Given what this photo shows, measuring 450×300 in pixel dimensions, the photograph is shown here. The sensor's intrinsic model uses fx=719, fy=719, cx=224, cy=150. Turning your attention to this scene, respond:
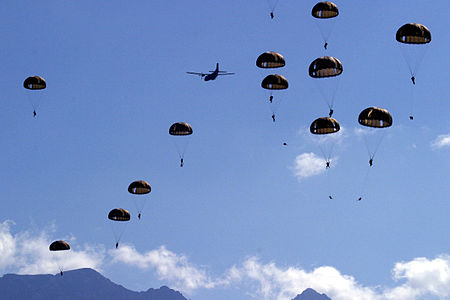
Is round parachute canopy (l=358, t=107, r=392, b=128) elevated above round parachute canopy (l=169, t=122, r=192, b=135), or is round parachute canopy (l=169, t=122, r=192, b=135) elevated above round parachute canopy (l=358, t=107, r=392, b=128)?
round parachute canopy (l=169, t=122, r=192, b=135)

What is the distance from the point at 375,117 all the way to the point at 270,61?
48.7ft

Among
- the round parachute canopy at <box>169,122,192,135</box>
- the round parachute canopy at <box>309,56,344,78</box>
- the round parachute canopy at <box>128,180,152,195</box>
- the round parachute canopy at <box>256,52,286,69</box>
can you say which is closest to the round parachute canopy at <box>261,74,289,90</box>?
the round parachute canopy at <box>256,52,286,69</box>

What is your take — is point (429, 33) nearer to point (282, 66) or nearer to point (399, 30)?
point (399, 30)

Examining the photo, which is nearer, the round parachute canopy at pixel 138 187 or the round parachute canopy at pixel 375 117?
the round parachute canopy at pixel 375 117

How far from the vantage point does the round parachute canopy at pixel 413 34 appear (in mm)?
73375

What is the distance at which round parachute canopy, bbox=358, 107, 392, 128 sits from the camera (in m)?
73.8

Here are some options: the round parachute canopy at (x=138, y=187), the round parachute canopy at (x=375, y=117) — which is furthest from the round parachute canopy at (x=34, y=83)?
the round parachute canopy at (x=375, y=117)

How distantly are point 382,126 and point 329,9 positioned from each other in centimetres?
1445

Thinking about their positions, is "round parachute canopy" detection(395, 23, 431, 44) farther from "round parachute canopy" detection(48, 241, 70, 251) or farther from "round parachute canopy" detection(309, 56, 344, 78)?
"round parachute canopy" detection(48, 241, 70, 251)

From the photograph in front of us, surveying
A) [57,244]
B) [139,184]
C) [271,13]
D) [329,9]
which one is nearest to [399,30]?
[329,9]

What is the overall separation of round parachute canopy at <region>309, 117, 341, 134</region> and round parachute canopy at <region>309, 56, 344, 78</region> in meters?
4.98

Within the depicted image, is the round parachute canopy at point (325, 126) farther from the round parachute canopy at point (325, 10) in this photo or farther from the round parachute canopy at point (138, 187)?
the round parachute canopy at point (138, 187)

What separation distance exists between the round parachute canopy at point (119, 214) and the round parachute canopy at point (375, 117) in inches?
1386

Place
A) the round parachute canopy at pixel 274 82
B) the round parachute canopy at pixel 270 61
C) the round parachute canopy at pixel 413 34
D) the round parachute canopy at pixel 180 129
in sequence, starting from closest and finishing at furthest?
the round parachute canopy at pixel 413 34 < the round parachute canopy at pixel 270 61 < the round parachute canopy at pixel 274 82 < the round parachute canopy at pixel 180 129
